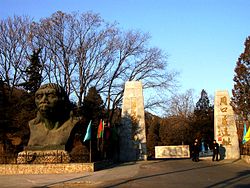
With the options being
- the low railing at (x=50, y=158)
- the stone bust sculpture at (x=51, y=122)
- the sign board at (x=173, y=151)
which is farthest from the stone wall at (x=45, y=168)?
the sign board at (x=173, y=151)

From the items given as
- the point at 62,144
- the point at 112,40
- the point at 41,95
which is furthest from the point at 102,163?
the point at 112,40

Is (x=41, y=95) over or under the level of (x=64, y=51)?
under

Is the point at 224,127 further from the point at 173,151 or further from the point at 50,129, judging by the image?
the point at 50,129

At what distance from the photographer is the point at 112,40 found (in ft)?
A: 109

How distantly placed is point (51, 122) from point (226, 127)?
12908mm

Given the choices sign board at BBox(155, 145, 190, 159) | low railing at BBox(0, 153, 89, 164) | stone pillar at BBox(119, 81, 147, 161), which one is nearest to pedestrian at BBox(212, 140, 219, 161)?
stone pillar at BBox(119, 81, 147, 161)

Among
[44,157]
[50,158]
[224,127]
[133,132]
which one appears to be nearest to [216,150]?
[224,127]

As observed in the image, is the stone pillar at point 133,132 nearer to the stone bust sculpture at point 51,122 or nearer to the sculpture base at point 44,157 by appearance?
the stone bust sculpture at point 51,122

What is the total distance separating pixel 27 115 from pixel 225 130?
51.8 feet

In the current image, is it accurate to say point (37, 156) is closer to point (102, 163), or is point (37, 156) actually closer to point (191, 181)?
point (102, 163)

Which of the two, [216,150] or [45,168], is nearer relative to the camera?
[45,168]

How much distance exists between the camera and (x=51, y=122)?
19.6 m

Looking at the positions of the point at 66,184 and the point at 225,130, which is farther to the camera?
the point at 225,130

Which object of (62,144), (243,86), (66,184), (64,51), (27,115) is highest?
(64,51)
